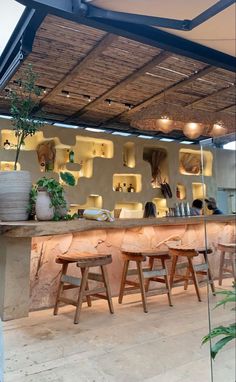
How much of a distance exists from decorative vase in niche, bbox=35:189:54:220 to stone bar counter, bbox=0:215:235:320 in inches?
4.0

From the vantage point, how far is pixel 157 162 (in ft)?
21.2

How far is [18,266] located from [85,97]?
9.82ft

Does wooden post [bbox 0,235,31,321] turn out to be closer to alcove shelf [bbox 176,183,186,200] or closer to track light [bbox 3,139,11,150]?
track light [bbox 3,139,11,150]

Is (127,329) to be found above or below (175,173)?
below

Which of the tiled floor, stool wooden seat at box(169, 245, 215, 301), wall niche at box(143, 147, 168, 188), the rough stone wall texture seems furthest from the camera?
wall niche at box(143, 147, 168, 188)

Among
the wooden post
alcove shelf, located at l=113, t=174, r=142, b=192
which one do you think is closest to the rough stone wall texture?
the wooden post

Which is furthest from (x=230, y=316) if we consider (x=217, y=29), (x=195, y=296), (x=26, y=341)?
(x=217, y=29)

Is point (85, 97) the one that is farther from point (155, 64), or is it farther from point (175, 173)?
point (175, 173)

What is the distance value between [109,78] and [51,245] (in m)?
2.41

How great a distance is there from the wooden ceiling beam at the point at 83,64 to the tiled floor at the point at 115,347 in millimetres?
2736

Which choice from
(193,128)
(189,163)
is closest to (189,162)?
(189,163)

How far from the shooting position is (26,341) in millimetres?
2275

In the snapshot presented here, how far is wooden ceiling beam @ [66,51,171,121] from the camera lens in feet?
11.7

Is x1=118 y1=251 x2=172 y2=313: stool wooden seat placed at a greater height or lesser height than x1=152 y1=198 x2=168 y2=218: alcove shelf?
lesser
